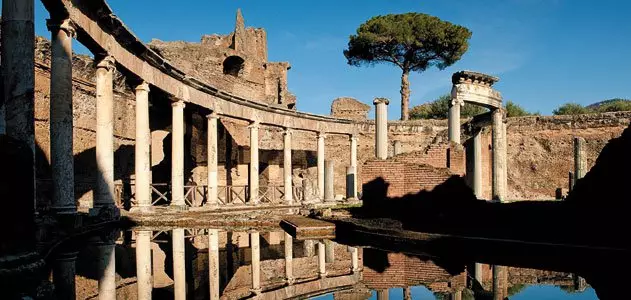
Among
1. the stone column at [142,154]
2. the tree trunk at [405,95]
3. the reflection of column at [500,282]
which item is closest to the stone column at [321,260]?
the reflection of column at [500,282]

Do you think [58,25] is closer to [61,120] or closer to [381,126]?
[61,120]

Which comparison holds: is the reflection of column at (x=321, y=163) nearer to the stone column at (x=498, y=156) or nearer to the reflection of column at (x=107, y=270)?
the stone column at (x=498, y=156)

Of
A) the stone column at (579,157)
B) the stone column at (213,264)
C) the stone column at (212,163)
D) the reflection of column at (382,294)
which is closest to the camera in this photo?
the reflection of column at (382,294)

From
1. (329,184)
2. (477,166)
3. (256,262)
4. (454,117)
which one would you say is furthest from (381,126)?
(256,262)

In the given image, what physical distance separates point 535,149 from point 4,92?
28.7 metres

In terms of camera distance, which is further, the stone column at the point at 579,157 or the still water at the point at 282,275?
the stone column at the point at 579,157

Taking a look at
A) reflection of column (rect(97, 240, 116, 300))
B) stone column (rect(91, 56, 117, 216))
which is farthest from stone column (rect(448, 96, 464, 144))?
reflection of column (rect(97, 240, 116, 300))

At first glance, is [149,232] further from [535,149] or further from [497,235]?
[535,149]

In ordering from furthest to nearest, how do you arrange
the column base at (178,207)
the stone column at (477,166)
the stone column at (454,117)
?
the stone column at (477,166), the stone column at (454,117), the column base at (178,207)


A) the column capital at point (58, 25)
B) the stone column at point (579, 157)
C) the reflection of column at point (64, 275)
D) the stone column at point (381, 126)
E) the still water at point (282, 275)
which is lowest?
the still water at point (282, 275)

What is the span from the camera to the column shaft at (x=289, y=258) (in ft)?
21.9

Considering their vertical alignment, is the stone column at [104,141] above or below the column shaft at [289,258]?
above

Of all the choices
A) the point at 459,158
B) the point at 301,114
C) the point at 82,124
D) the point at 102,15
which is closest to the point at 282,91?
the point at 301,114

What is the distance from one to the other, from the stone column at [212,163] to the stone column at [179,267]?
8.15 meters
